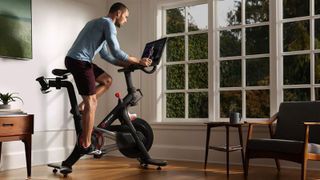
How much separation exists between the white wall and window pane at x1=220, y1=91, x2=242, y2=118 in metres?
1.98

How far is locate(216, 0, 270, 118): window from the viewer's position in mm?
4789

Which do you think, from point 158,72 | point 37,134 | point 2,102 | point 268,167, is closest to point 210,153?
point 268,167

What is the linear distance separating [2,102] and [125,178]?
1.58 m

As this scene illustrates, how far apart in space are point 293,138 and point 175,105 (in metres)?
1.90

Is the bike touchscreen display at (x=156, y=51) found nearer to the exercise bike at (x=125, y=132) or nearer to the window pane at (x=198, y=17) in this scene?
the exercise bike at (x=125, y=132)

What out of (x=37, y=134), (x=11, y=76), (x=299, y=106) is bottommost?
(x=37, y=134)

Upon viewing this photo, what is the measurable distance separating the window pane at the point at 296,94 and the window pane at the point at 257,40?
549 mm

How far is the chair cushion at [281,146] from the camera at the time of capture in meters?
3.37

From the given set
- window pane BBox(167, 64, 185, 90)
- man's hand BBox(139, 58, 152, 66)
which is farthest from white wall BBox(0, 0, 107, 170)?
man's hand BBox(139, 58, 152, 66)

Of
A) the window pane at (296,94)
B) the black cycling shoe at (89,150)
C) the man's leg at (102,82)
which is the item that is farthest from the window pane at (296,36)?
the black cycling shoe at (89,150)

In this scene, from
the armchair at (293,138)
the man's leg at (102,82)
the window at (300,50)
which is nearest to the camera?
the armchair at (293,138)

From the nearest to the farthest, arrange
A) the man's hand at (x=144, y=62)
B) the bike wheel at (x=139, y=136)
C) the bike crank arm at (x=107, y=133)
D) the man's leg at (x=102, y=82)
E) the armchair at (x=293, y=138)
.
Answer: the armchair at (x=293, y=138) → the man's hand at (x=144, y=62) → the bike crank arm at (x=107, y=133) → the man's leg at (x=102, y=82) → the bike wheel at (x=139, y=136)

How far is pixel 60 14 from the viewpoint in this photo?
520 centimetres

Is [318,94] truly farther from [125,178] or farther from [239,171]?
[125,178]
